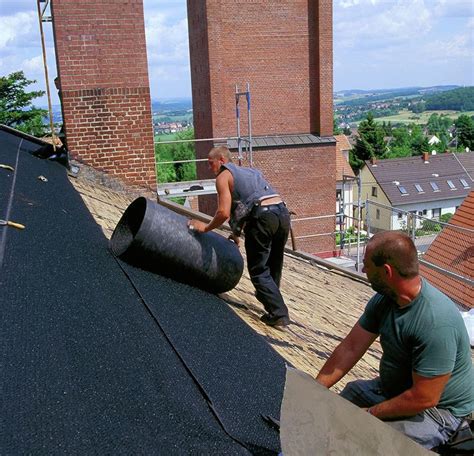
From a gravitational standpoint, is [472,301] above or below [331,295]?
below

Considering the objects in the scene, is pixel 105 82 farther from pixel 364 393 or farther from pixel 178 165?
pixel 178 165

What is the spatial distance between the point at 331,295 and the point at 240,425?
4606 mm

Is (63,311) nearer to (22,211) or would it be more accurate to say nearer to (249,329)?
(249,329)

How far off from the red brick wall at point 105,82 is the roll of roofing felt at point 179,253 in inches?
160

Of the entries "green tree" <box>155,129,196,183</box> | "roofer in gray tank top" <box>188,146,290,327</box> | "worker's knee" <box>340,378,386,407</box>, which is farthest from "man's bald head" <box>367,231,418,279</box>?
"green tree" <box>155,129,196,183</box>

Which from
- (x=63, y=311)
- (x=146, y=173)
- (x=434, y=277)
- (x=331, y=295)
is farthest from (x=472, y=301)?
(x=63, y=311)

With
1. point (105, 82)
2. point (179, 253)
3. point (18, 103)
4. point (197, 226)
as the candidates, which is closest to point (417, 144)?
point (18, 103)

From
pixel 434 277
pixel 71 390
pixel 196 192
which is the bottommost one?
pixel 434 277

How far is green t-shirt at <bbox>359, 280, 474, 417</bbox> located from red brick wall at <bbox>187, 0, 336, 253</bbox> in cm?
2351

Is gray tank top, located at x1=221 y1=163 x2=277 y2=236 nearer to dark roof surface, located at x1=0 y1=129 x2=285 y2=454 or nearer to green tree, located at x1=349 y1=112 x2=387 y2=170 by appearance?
dark roof surface, located at x1=0 y1=129 x2=285 y2=454

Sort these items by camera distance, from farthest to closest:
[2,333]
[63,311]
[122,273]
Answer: [122,273], [63,311], [2,333]

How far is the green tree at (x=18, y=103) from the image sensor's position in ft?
119

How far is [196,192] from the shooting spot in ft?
55.4

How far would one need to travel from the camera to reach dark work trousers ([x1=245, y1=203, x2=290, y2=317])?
15.2ft
